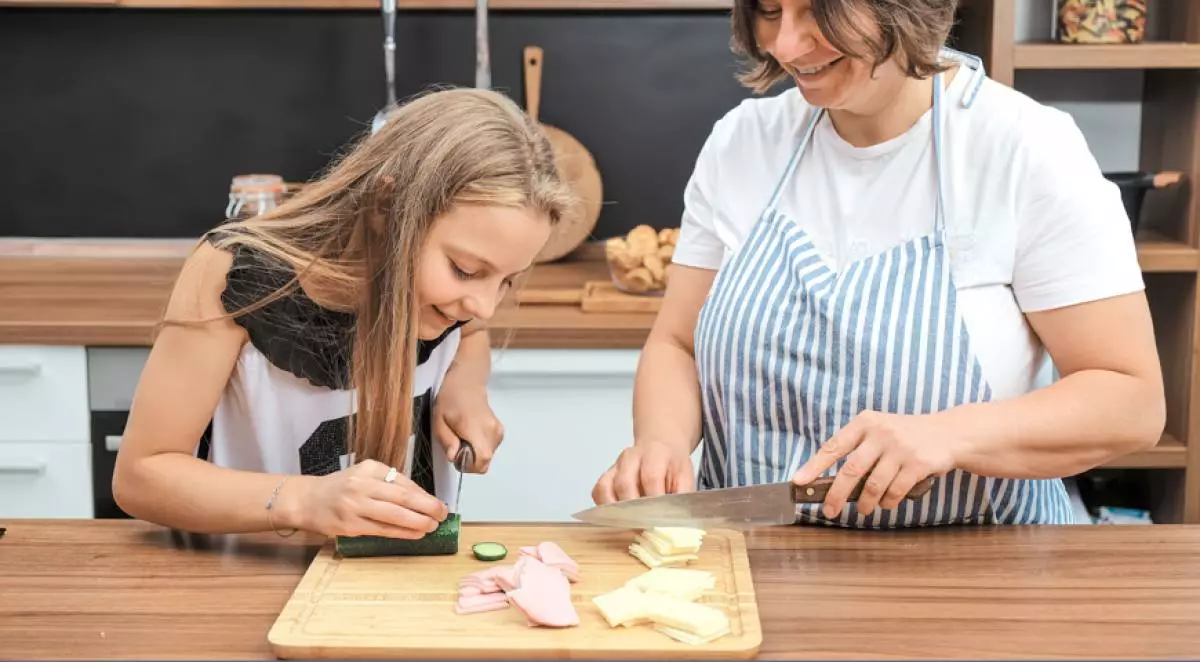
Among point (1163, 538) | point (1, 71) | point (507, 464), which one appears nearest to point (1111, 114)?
point (507, 464)

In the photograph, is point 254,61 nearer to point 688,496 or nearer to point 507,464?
point 507,464

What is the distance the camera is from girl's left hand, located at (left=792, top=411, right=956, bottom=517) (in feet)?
4.14

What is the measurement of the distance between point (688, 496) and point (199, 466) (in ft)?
1.62

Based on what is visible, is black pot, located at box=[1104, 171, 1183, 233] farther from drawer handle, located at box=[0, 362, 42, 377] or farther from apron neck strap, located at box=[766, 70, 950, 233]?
drawer handle, located at box=[0, 362, 42, 377]

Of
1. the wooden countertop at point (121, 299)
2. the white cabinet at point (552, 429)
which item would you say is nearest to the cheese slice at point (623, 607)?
the wooden countertop at point (121, 299)

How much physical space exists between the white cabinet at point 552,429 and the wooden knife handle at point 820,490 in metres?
1.08

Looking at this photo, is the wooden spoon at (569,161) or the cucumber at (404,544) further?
the wooden spoon at (569,161)

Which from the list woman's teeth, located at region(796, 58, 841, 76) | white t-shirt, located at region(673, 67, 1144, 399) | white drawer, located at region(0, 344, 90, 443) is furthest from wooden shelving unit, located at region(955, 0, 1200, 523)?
white drawer, located at region(0, 344, 90, 443)

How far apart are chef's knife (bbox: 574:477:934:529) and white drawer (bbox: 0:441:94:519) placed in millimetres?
1393

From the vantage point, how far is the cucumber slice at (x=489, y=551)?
1257 millimetres

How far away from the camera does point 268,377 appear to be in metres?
1.46

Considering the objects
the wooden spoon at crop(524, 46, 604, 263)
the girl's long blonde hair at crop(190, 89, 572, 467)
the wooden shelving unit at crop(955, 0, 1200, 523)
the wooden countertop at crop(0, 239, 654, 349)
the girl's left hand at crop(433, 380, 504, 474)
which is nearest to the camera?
the girl's long blonde hair at crop(190, 89, 572, 467)

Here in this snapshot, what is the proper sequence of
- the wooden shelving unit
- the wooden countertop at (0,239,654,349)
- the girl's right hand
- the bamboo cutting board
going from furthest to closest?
the wooden shelving unit → the wooden countertop at (0,239,654,349) → the girl's right hand → the bamboo cutting board

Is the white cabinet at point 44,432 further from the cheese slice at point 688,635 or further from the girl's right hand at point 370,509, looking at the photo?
the cheese slice at point 688,635
